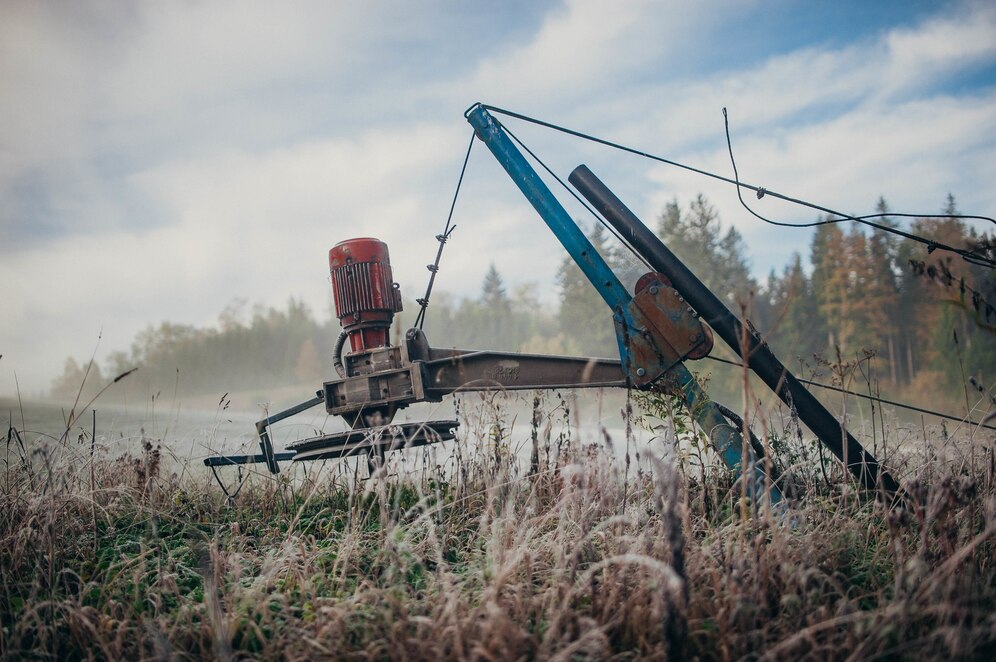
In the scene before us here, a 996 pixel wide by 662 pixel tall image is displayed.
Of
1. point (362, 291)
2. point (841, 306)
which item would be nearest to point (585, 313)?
point (841, 306)

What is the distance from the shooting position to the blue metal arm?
11.6ft

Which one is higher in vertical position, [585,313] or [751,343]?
[585,313]

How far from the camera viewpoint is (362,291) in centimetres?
427

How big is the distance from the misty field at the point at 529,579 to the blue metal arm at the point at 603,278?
0.22 m

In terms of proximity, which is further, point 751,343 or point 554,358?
point 554,358

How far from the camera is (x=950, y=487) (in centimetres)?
227

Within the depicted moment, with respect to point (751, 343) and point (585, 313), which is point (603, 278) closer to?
point (751, 343)

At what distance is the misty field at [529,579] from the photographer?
199 centimetres

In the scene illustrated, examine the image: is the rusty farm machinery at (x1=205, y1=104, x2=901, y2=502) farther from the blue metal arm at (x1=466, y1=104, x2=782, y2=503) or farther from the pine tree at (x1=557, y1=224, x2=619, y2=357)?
the pine tree at (x1=557, y1=224, x2=619, y2=357)

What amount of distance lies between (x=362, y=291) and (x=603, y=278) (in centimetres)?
181

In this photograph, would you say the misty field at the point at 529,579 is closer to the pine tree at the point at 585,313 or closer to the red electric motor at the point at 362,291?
the red electric motor at the point at 362,291

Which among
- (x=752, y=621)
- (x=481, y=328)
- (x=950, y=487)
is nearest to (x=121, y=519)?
(x=752, y=621)

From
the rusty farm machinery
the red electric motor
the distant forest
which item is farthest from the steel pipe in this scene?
the distant forest

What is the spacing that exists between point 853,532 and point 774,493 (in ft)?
2.41
